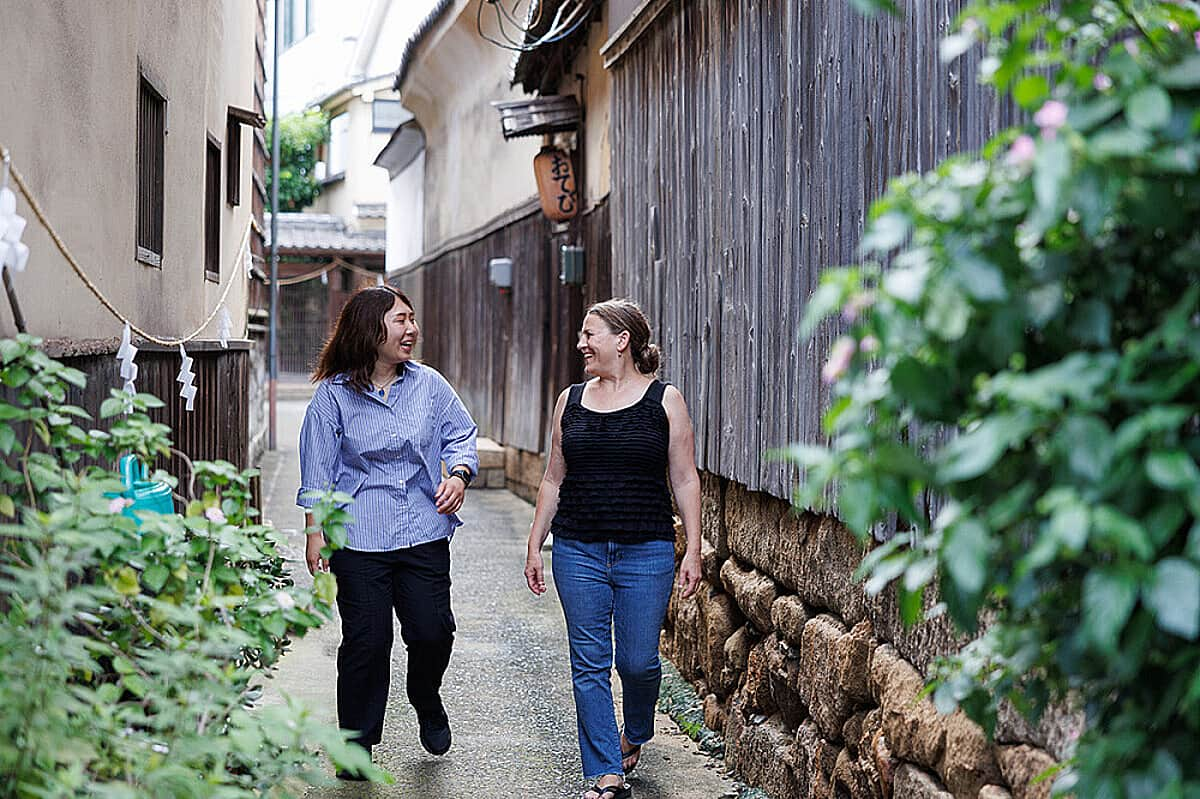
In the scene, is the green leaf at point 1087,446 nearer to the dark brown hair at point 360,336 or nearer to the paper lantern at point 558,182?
the dark brown hair at point 360,336

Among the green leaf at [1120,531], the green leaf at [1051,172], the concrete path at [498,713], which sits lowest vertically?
the concrete path at [498,713]

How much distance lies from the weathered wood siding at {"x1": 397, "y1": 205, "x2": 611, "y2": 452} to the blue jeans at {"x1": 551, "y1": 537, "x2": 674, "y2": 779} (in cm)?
550

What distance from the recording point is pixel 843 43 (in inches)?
182

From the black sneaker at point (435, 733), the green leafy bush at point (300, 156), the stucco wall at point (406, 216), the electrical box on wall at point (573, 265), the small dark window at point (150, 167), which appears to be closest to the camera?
the black sneaker at point (435, 733)

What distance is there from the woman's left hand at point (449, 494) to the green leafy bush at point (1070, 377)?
3.55m

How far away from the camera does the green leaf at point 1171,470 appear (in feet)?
5.54

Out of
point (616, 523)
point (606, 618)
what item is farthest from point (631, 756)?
point (616, 523)

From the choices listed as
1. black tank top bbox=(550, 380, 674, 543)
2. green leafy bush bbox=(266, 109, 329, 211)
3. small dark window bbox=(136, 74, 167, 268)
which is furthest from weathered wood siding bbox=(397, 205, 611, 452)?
green leafy bush bbox=(266, 109, 329, 211)

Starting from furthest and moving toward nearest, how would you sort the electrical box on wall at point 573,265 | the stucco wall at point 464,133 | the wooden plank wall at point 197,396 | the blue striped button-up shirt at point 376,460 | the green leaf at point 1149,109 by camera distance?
the stucco wall at point 464,133 < the electrical box on wall at point 573,265 < the blue striped button-up shirt at point 376,460 < the wooden plank wall at point 197,396 < the green leaf at point 1149,109

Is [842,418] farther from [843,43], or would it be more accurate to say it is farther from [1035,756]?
[843,43]

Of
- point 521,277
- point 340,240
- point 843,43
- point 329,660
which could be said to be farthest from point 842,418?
point 340,240

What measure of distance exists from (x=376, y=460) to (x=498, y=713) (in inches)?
68.1

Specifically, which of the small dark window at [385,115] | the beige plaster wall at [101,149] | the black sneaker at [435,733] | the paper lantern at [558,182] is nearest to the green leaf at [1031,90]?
the beige plaster wall at [101,149]

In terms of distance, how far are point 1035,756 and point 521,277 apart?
12196 millimetres
